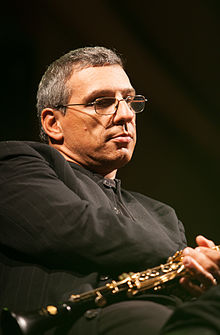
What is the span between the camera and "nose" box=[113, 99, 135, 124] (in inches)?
78.8

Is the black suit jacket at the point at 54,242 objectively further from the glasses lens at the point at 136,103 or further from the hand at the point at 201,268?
the glasses lens at the point at 136,103

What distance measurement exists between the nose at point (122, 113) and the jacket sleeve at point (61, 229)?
0.60 m

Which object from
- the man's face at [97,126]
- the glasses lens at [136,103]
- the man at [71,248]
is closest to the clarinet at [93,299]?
the man at [71,248]

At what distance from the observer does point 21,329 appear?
1.14 metres

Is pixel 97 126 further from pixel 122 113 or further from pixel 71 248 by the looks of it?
pixel 71 248

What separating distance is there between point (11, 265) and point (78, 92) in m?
0.99

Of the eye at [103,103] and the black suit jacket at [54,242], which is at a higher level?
the eye at [103,103]

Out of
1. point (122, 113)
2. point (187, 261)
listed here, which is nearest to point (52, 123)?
point (122, 113)

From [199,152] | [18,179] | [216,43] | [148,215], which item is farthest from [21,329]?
[216,43]

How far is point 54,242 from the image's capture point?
137cm

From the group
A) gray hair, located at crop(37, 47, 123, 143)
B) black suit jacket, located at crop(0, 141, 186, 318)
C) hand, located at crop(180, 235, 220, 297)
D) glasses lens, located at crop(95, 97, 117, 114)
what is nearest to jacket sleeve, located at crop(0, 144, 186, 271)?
black suit jacket, located at crop(0, 141, 186, 318)

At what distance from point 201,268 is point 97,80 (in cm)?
112

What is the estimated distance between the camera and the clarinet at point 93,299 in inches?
46.3

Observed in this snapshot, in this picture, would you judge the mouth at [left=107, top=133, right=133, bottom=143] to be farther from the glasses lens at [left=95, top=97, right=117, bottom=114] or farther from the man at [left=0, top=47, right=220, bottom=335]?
the man at [left=0, top=47, right=220, bottom=335]
